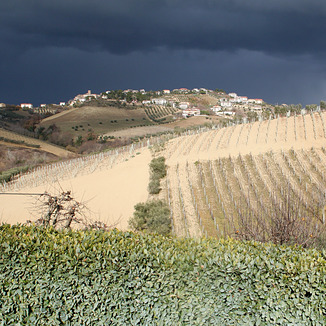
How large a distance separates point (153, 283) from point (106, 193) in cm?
1450

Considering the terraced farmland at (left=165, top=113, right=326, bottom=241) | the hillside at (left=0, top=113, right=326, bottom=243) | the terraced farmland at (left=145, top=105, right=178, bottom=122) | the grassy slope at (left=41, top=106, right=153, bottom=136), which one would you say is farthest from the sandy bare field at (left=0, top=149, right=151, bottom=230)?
the terraced farmland at (left=145, top=105, right=178, bottom=122)

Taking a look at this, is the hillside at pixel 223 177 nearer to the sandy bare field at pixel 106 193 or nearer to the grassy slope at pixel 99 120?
the sandy bare field at pixel 106 193

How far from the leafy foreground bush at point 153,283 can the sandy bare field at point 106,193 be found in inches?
343


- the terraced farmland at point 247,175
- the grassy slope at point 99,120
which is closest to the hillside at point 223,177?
the terraced farmland at point 247,175

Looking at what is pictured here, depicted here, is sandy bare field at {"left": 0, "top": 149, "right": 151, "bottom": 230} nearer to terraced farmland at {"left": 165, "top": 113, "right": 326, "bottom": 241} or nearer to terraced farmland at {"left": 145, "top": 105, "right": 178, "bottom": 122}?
terraced farmland at {"left": 165, "top": 113, "right": 326, "bottom": 241}

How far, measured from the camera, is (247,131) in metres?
22.8

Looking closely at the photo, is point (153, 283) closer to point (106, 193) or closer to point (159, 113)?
point (106, 193)

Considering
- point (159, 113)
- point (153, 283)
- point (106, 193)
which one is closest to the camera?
point (153, 283)

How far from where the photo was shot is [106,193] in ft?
59.3

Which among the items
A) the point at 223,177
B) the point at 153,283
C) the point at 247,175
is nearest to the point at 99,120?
the point at 223,177

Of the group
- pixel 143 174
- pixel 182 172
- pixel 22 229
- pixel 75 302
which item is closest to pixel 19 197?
pixel 143 174

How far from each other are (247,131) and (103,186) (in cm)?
1188

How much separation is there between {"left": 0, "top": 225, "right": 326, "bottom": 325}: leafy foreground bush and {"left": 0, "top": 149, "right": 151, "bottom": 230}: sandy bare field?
343 inches

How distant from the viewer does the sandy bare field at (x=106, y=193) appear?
1471 cm
